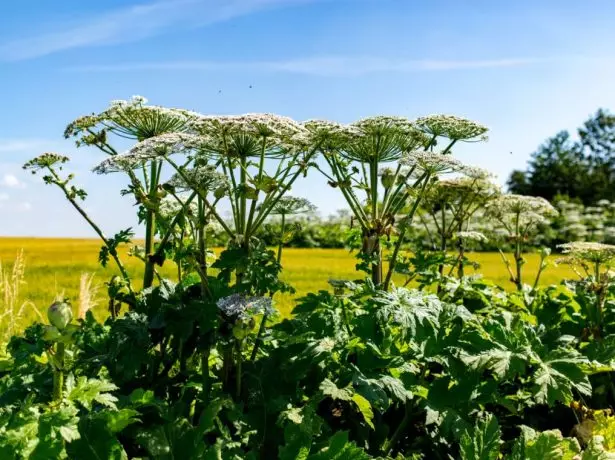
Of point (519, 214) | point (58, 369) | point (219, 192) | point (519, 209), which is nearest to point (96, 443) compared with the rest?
point (58, 369)

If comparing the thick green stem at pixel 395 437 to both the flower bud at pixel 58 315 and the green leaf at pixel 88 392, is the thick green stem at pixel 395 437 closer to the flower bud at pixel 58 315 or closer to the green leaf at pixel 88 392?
the green leaf at pixel 88 392

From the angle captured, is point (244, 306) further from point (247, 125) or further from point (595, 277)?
point (595, 277)

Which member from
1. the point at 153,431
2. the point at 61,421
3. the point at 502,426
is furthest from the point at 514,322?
the point at 61,421

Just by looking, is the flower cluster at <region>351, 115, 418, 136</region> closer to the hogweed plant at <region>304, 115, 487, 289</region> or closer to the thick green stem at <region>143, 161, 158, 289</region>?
the hogweed plant at <region>304, 115, 487, 289</region>

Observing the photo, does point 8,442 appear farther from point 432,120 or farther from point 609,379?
point 609,379

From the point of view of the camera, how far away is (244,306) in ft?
8.98

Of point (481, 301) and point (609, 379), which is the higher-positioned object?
point (481, 301)

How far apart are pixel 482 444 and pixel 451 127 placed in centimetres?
170

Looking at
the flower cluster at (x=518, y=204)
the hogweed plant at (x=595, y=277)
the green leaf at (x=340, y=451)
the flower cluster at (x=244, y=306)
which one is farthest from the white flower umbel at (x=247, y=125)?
the flower cluster at (x=518, y=204)

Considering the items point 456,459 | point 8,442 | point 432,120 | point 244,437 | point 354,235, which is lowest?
point 456,459

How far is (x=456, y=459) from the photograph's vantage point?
3.46 meters

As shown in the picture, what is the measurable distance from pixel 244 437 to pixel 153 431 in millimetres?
416

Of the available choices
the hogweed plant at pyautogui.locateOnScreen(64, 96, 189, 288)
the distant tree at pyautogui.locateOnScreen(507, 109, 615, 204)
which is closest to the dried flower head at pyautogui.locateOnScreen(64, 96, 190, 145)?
the hogweed plant at pyautogui.locateOnScreen(64, 96, 189, 288)

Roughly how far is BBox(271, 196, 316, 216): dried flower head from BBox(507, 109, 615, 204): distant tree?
48.0 metres
